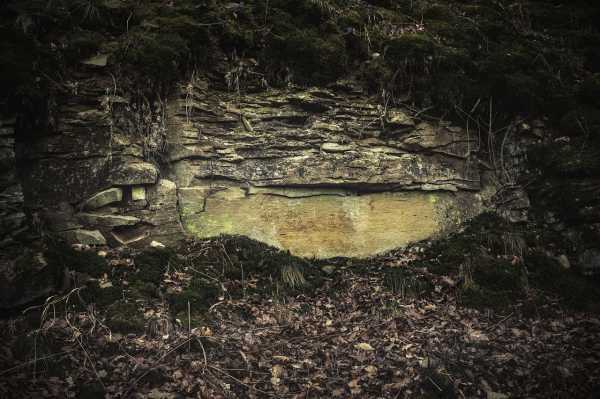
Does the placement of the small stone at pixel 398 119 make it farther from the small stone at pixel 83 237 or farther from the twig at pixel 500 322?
the small stone at pixel 83 237

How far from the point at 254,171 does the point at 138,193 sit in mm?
2050

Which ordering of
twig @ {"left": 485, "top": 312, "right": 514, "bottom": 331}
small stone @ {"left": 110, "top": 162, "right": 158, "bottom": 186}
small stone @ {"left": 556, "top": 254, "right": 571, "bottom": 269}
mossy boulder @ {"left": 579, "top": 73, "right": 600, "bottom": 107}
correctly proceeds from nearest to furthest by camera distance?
twig @ {"left": 485, "top": 312, "right": 514, "bottom": 331} < small stone @ {"left": 110, "top": 162, "right": 158, "bottom": 186} < small stone @ {"left": 556, "top": 254, "right": 571, "bottom": 269} < mossy boulder @ {"left": 579, "top": 73, "right": 600, "bottom": 107}

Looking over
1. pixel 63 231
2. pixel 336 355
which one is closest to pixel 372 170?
pixel 336 355

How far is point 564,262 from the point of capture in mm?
6211

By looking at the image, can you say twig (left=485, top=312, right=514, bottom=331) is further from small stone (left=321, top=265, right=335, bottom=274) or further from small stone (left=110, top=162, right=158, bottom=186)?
small stone (left=110, top=162, right=158, bottom=186)

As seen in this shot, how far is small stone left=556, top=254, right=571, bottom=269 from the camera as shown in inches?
243

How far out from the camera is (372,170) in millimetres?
7039

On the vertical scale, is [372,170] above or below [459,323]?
above

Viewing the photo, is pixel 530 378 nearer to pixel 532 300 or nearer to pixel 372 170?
pixel 532 300

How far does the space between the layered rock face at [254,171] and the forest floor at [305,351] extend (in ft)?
3.65

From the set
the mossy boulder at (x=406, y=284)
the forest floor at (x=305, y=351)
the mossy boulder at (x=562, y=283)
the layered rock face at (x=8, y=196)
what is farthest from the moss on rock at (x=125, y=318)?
the mossy boulder at (x=562, y=283)

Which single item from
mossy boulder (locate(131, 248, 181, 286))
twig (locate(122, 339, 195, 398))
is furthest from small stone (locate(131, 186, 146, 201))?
twig (locate(122, 339, 195, 398))

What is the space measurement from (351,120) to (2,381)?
6.31 metres

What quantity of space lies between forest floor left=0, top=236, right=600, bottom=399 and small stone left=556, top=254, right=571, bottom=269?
84 cm
